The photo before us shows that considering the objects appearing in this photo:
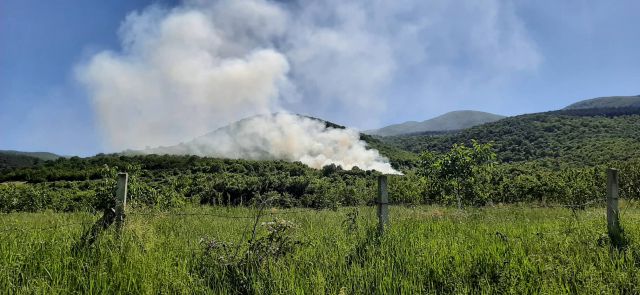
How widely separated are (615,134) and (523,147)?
22.7 metres

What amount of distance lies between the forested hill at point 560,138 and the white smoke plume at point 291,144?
3693 cm

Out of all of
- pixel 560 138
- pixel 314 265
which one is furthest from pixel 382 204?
pixel 560 138

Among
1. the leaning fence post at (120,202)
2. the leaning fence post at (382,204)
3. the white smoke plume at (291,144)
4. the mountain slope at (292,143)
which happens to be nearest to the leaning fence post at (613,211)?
the leaning fence post at (382,204)

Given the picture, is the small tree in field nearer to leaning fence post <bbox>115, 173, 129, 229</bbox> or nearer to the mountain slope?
leaning fence post <bbox>115, 173, 129, 229</bbox>

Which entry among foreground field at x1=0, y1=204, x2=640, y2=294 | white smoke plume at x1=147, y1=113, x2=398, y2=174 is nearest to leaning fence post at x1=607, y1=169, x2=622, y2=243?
foreground field at x1=0, y1=204, x2=640, y2=294

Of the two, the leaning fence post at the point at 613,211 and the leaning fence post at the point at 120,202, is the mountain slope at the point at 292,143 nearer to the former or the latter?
the leaning fence post at the point at 613,211

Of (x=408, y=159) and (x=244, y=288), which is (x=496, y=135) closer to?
(x=408, y=159)

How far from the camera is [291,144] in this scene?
456ft

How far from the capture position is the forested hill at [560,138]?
8506 cm

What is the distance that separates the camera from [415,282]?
14.3ft

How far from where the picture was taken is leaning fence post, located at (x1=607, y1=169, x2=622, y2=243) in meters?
6.33

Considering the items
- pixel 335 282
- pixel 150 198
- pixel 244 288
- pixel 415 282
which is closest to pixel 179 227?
pixel 244 288

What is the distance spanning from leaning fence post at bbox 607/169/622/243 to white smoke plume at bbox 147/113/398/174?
94.1m

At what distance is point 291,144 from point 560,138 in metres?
82.5
